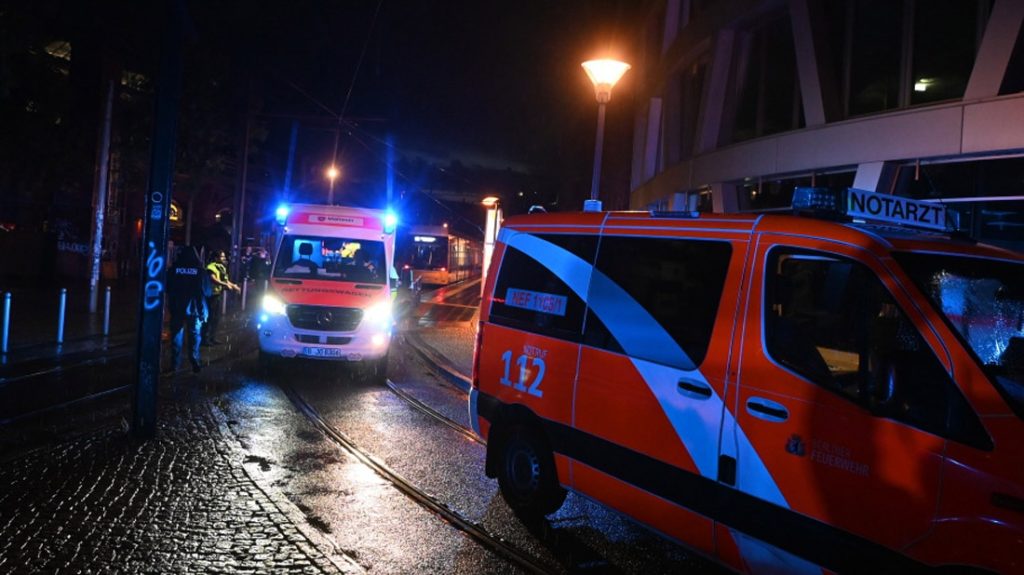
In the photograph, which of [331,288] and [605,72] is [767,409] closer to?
[605,72]

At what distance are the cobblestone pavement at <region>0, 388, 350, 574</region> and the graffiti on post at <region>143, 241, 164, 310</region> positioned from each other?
52.8 inches

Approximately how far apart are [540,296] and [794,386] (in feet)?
7.44

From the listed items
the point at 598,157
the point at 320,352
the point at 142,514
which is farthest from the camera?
the point at 320,352

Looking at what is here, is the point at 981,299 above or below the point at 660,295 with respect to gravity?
above

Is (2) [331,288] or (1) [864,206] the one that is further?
(2) [331,288]

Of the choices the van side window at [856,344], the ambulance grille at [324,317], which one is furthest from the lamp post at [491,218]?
the van side window at [856,344]

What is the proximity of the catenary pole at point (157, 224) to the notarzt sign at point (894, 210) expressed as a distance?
5.77m

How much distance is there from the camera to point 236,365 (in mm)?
11430

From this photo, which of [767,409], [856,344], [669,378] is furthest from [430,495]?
[856,344]

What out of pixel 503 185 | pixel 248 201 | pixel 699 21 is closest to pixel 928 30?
pixel 699 21

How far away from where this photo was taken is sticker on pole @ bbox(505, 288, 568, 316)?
16.6ft

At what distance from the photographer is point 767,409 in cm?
349

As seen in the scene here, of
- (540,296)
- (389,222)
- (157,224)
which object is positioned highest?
(389,222)

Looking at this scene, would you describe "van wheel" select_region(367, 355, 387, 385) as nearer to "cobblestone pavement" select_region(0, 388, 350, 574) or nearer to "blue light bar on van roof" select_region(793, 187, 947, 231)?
"cobblestone pavement" select_region(0, 388, 350, 574)
